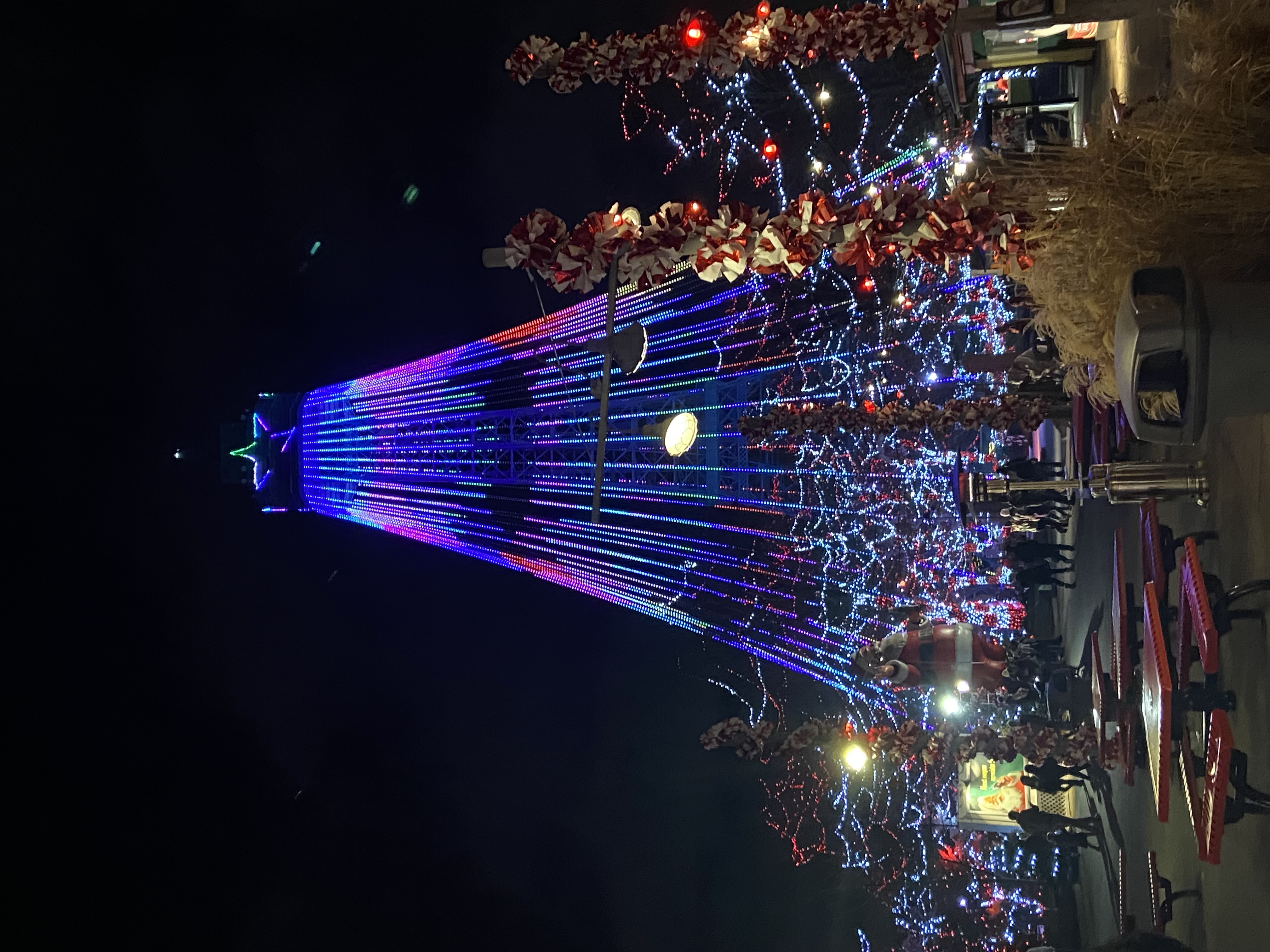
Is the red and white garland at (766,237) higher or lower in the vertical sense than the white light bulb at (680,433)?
higher

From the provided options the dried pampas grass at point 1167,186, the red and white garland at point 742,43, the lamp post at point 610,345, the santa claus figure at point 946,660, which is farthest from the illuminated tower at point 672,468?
the dried pampas grass at point 1167,186

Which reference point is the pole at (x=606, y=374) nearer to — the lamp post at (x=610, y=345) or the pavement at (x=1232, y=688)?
the lamp post at (x=610, y=345)

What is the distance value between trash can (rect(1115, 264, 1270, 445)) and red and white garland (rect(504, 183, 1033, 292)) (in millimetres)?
1139

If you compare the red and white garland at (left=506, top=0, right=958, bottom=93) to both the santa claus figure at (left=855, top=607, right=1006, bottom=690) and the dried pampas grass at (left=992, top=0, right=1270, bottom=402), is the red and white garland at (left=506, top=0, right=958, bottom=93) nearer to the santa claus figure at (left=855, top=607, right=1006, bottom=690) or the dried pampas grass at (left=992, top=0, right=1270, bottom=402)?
the dried pampas grass at (left=992, top=0, right=1270, bottom=402)

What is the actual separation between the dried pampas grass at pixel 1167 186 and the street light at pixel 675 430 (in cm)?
396

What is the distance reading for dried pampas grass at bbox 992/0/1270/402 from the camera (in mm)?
3984

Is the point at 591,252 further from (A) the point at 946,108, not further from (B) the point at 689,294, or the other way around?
(A) the point at 946,108

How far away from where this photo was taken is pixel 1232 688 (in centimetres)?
523

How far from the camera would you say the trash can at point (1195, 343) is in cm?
454

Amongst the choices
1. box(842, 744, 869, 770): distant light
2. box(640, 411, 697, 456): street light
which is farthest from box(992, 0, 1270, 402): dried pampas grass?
box(842, 744, 869, 770): distant light

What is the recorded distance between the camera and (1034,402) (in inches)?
422

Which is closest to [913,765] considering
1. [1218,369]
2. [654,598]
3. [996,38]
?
[654,598]

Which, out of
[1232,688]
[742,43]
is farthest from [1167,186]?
[742,43]

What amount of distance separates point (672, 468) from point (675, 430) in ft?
37.4
